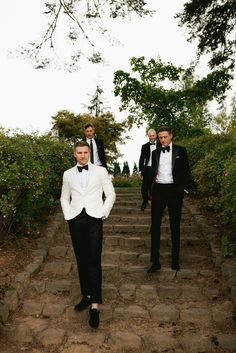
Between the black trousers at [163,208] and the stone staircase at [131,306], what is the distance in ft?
1.50

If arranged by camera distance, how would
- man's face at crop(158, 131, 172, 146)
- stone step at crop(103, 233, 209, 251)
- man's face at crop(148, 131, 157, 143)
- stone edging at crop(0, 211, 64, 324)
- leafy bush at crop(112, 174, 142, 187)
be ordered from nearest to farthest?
stone edging at crop(0, 211, 64, 324) → man's face at crop(158, 131, 172, 146) → stone step at crop(103, 233, 209, 251) → man's face at crop(148, 131, 157, 143) → leafy bush at crop(112, 174, 142, 187)

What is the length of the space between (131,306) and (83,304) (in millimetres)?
607

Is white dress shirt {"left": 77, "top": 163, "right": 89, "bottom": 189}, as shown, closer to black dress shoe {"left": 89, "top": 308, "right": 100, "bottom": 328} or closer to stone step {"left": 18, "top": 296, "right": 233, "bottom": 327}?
black dress shoe {"left": 89, "top": 308, "right": 100, "bottom": 328}

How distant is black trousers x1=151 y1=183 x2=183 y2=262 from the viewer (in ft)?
19.2

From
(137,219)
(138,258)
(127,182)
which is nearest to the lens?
(138,258)

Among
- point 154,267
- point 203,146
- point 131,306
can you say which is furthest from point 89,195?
point 203,146

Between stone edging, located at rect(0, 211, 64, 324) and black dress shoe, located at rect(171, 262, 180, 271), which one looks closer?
stone edging, located at rect(0, 211, 64, 324)

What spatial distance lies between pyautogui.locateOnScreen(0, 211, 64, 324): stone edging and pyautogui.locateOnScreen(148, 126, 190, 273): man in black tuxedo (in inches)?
68.1

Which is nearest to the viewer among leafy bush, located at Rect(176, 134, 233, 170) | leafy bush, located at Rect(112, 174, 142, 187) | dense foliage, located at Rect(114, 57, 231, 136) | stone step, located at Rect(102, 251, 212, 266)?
stone step, located at Rect(102, 251, 212, 266)

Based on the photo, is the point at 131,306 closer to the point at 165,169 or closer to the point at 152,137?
the point at 165,169

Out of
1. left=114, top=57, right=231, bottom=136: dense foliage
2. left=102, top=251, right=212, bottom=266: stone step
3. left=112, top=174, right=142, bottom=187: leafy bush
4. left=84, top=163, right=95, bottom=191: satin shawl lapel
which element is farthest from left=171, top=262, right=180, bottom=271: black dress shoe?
left=114, top=57, right=231, bottom=136: dense foliage

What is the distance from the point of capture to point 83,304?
16.1 feet

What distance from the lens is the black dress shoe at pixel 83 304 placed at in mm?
4871

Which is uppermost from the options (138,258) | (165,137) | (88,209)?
(165,137)
